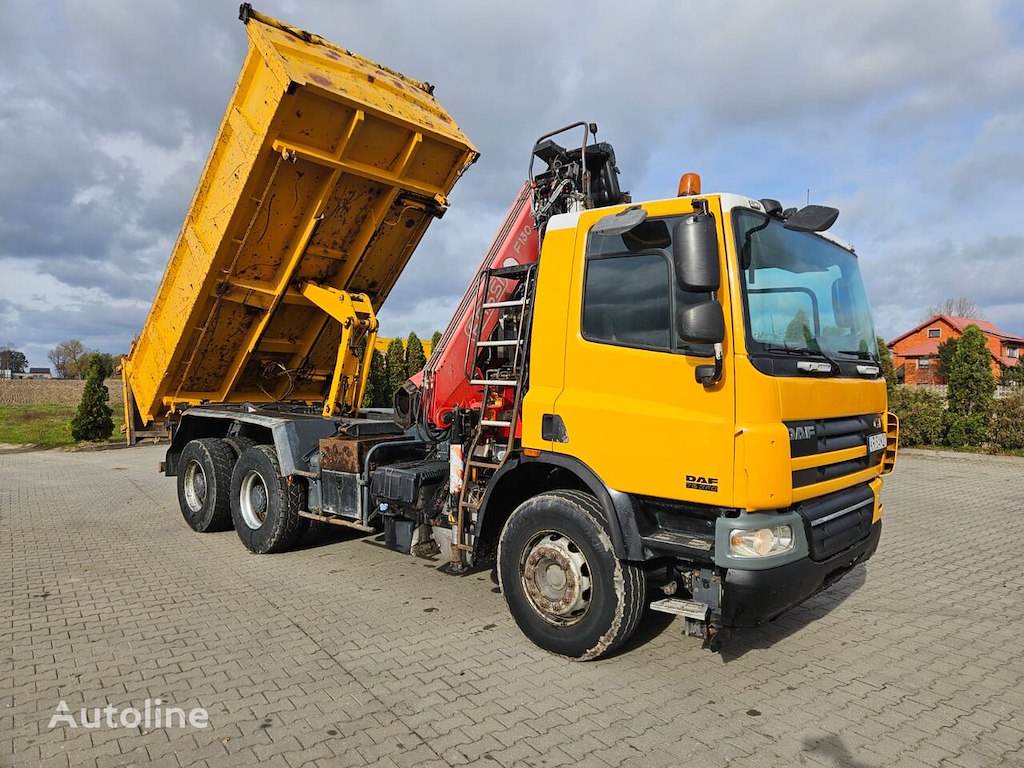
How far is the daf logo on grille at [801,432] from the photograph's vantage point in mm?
3335

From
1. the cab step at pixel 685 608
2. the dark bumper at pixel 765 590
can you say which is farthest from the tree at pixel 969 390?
the cab step at pixel 685 608

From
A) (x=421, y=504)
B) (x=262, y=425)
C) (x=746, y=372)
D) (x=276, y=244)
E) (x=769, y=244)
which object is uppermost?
(x=276, y=244)

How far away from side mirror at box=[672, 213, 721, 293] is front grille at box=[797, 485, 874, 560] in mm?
1316

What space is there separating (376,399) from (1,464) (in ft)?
33.3

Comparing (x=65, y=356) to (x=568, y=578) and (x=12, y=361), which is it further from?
(x=568, y=578)

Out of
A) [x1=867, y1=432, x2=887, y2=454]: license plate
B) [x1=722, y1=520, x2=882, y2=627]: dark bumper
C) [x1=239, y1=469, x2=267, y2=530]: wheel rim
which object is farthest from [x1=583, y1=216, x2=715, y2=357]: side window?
[x1=239, y1=469, x2=267, y2=530]: wheel rim

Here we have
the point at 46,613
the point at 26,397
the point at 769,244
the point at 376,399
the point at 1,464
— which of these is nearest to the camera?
the point at 769,244

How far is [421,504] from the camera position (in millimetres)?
5055

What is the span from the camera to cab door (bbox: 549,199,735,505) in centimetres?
332

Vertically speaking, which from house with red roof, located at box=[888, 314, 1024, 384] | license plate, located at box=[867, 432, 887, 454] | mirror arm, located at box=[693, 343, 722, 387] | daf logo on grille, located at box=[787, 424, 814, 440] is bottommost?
license plate, located at box=[867, 432, 887, 454]

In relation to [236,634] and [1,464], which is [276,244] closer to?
[236,634]

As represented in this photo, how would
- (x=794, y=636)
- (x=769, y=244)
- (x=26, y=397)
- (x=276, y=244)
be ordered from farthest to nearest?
1. (x=26, y=397)
2. (x=276, y=244)
3. (x=794, y=636)
4. (x=769, y=244)

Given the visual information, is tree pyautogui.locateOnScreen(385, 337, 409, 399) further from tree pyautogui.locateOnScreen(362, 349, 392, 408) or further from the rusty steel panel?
the rusty steel panel

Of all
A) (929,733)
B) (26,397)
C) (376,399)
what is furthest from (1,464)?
(26,397)
